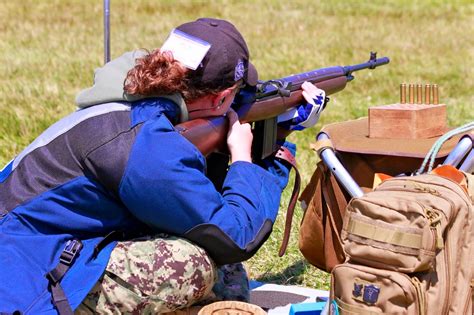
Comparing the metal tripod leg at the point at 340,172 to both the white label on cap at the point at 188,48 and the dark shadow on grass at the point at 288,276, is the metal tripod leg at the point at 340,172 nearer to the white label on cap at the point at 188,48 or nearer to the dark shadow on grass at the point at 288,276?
the white label on cap at the point at 188,48

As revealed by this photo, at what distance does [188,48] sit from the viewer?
3.26 meters

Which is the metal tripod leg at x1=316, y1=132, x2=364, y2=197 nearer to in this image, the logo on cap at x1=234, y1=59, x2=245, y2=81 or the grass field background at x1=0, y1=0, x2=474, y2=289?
the logo on cap at x1=234, y1=59, x2=245, y2=81

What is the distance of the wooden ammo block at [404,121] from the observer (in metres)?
3.85

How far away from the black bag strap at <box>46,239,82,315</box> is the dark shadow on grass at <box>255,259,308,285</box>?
192cm

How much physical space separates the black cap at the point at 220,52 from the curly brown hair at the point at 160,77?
0.16 feet

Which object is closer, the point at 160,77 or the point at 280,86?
the point at 160,77

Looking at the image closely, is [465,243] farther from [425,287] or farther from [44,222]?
[44,222]

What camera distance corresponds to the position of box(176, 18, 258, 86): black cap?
130 inches

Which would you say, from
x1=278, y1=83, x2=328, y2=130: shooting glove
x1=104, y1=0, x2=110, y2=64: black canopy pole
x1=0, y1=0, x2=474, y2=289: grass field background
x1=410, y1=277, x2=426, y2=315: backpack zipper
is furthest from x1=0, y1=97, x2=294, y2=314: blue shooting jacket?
x1=0, y1=0, x2=474, y2=289: grass field background

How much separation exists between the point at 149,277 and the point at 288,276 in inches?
74.2

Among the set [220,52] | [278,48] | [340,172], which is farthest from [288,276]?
[278,48]

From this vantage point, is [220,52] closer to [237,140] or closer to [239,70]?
[239,70]

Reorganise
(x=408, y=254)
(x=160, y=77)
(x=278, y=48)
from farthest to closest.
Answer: (x=278, y=48) → (x=160, y=77) → (x=408, y=254)

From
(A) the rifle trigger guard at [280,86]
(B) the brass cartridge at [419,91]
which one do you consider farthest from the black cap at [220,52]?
(B) the brass cartridge at [419,91]
